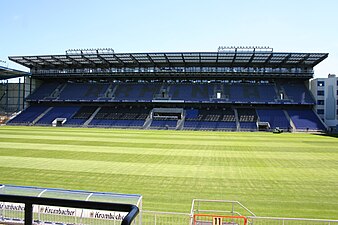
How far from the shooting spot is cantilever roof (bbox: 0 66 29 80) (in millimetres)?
57656

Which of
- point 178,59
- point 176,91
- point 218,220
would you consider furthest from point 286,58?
point 218,220

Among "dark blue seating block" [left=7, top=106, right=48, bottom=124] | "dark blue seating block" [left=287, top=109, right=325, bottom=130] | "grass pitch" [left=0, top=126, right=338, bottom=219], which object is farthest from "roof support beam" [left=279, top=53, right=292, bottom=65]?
"dark blue seating block" [left=7, top=106, right=48, bottom=124]

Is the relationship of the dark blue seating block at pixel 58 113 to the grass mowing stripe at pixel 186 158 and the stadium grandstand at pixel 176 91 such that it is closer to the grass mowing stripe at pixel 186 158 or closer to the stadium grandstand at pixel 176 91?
the stadium grandstand at pixel 176 91

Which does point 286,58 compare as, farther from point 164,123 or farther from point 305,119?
point 164,123

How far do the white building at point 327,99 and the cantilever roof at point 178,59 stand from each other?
15.3ft

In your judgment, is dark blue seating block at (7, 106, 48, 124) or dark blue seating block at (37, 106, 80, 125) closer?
dark blue seating block at (37, 106, 80, 125)

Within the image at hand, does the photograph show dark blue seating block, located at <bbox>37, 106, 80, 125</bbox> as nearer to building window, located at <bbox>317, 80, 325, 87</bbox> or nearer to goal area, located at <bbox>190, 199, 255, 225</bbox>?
building window, located at <bbox>317, 80, 325, 87</bbox>

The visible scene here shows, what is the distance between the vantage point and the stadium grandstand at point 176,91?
194 ft

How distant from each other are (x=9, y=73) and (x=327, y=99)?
225 feet

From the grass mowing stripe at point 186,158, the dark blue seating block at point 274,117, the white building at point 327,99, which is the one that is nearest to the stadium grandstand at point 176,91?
the dark blue seating block at point 274,117

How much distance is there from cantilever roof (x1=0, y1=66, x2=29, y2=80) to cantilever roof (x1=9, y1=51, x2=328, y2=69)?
3.13 metres

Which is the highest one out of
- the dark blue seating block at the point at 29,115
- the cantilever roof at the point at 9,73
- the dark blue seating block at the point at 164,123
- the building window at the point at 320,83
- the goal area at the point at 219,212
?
the cantilever roof at the point at 9,73

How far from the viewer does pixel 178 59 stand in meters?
61.8

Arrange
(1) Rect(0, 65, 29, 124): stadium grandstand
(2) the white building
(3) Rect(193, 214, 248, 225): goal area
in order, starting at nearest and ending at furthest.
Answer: (3) Rect(193, 214, 248, 225): goal area, (2) the white building, (1) Rect(0, 65, 29, 124): stadium grandstand
